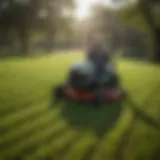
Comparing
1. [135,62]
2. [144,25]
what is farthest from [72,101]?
[144,25]

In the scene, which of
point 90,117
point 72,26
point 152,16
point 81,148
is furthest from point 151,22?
point 81,148

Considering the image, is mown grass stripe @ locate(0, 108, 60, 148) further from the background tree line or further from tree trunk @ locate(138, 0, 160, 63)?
tree trunk @ locate(138, 0, 160, 63)

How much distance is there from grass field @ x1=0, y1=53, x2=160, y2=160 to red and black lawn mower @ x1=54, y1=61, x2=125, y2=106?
0.10 ft

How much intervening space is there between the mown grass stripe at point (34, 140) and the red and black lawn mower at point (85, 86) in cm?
12

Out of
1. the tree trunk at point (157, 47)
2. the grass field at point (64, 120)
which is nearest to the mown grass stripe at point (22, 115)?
the grass field at point (64, 120)

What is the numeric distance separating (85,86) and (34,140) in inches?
11.6

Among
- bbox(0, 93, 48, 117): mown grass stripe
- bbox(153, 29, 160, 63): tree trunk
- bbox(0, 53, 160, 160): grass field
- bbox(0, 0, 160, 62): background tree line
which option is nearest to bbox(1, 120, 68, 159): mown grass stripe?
bbox(0, 53, 160, 160): grass field

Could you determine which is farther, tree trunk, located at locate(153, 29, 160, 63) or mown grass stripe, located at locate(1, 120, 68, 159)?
tree trunk, located at locate(153, 29, 160, 63)

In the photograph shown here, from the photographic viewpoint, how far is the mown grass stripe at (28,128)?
1.45 metres

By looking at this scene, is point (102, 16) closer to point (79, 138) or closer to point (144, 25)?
point (144, 25)

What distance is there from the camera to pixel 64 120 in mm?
1501

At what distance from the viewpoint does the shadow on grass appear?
1509 millimetres

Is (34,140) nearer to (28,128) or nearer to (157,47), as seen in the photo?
(28,128)

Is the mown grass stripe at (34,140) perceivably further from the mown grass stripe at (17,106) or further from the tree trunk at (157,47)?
the tree trunk at (157,47)
